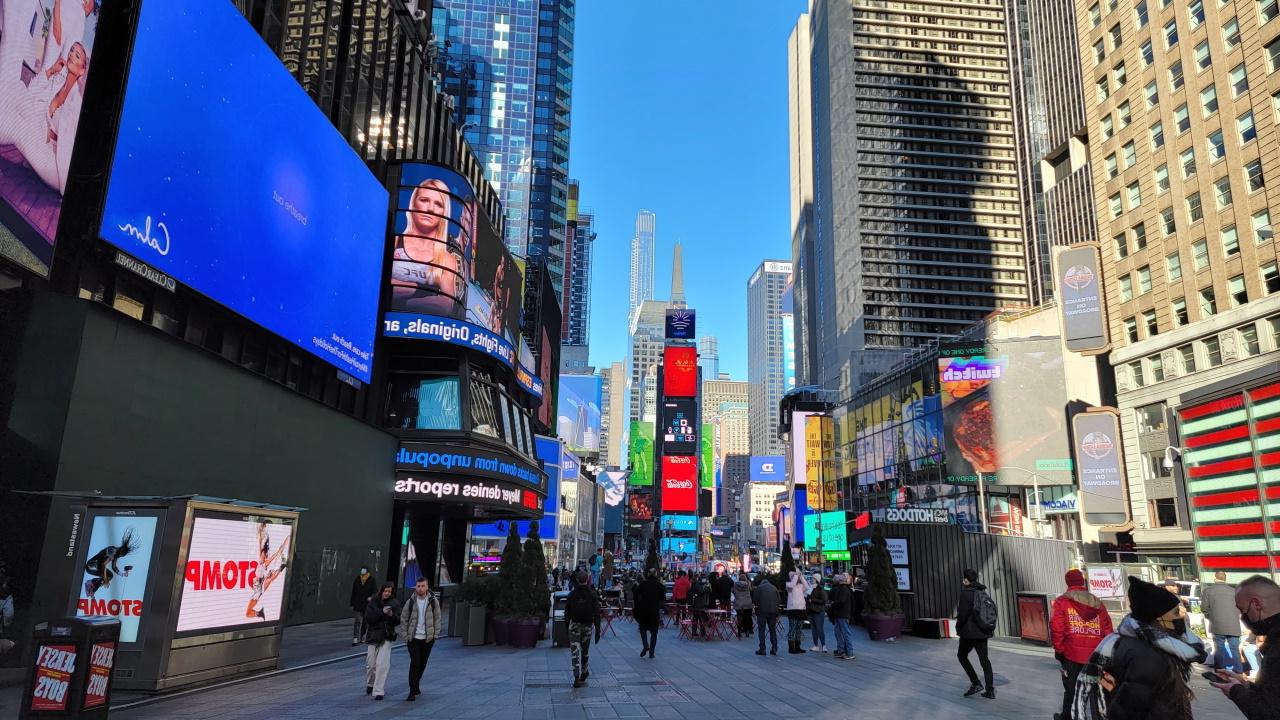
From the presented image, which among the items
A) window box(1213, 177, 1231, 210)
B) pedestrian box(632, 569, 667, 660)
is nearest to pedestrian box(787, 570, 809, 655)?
pedestrian box(632, 569, 667, 660)

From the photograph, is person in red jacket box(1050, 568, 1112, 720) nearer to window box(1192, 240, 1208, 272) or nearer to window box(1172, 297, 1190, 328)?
window box(1192, 240, 1208, 272)

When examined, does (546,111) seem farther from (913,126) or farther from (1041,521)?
(1041,521)

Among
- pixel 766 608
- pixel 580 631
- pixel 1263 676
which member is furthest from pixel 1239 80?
pixel 1263 676

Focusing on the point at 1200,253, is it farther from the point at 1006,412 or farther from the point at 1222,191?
the point at 1006,412

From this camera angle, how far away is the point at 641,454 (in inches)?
6560

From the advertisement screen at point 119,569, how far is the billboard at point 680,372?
289 feet

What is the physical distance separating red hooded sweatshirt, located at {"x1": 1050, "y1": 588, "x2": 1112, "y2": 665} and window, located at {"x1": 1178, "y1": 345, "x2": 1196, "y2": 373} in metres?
39.3

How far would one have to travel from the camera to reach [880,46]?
134m

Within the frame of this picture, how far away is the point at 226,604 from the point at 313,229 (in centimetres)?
1433

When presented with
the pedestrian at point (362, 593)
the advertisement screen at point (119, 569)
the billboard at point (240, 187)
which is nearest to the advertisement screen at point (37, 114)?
the billboard at point (240, 187)

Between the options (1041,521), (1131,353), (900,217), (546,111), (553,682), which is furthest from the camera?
(900,217)

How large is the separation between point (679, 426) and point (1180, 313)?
6222 centimetres

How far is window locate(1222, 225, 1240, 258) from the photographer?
38.1 m

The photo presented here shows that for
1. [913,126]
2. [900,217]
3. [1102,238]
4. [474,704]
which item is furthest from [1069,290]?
A: [913,126]
